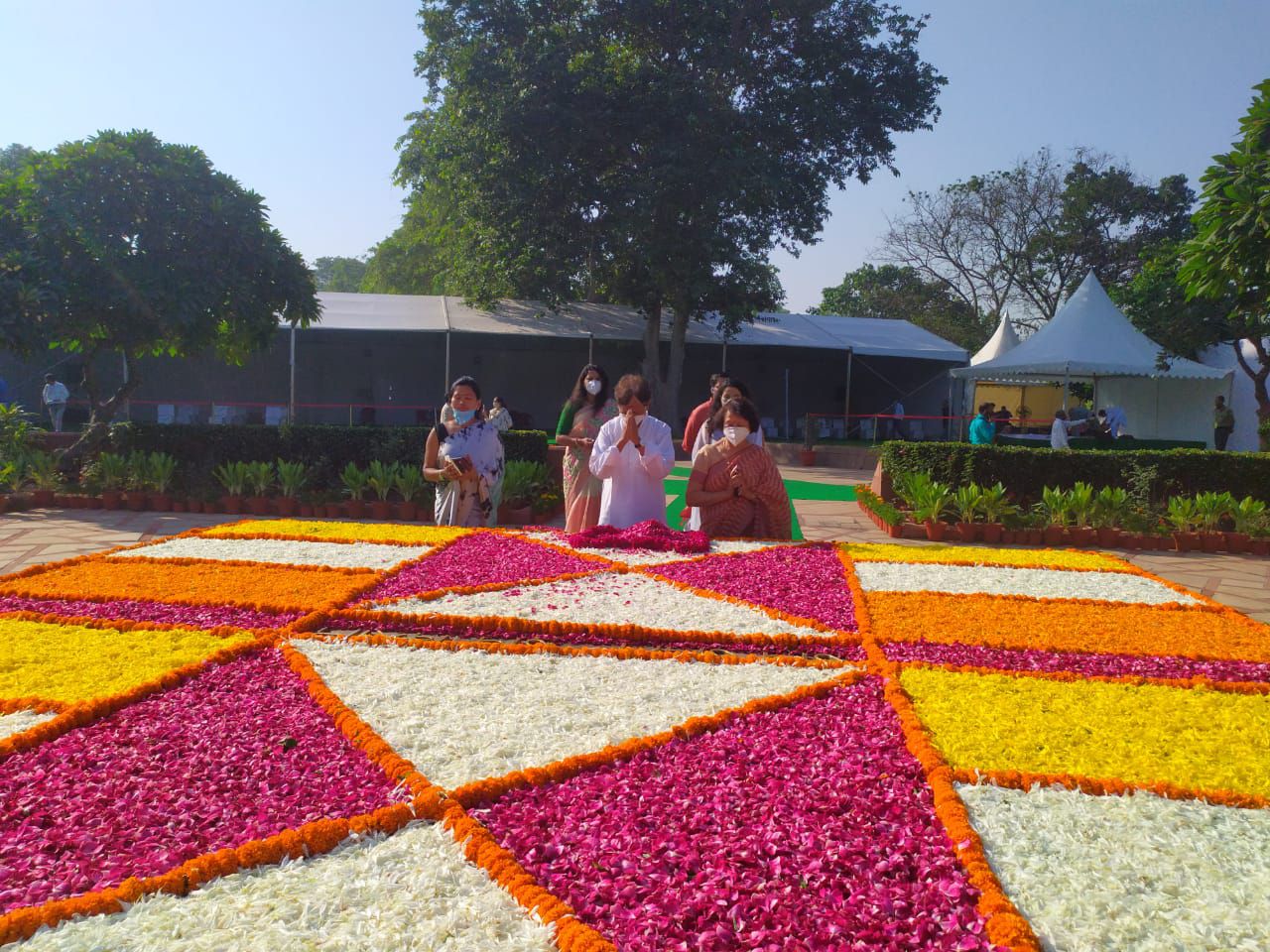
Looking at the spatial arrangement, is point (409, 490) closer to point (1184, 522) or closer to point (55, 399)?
point (1184, 522)

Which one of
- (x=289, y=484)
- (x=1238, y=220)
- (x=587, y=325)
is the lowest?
(x=289, y=484)

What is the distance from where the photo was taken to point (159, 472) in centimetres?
935

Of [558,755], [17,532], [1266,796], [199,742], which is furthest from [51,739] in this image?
[17,532]

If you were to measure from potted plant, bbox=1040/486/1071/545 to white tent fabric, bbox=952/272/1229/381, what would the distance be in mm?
7910

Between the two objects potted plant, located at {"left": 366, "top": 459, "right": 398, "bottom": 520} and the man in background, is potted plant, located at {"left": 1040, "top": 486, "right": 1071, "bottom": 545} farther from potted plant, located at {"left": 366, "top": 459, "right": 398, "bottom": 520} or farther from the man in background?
the man in background

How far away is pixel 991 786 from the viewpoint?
233 cm

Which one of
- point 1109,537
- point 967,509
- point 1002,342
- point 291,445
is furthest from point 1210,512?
point 1002,342

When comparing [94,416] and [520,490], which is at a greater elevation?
[94,416]

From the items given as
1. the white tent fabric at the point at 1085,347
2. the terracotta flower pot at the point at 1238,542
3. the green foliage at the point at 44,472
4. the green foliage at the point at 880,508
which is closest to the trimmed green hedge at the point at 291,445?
the green foliage at the point at 44,472

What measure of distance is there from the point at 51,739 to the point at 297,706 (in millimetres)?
639

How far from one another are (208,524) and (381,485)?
1.57m

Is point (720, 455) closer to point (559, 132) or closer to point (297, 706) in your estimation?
point (297, 706)

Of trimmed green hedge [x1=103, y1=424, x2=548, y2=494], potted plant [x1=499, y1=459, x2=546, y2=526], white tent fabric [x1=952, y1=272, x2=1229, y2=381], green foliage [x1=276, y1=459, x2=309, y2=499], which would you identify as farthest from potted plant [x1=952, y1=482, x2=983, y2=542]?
white tent fabric [x1=952, y1=272, x2=1229, y2=381]

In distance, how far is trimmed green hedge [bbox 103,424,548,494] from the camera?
958 centimetres
